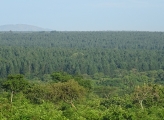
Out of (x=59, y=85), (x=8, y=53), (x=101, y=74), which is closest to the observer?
(x=59, y=85)

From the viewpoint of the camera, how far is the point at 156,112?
2644cm

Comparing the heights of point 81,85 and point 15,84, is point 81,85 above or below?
below

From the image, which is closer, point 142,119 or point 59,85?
point 142,119

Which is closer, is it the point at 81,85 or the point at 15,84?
the point at 15,84

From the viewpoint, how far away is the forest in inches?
993

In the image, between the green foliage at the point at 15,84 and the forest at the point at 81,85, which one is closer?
the forest at the point at 81,85

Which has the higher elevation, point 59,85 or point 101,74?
point 59,85

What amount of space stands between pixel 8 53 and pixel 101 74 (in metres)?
33.9

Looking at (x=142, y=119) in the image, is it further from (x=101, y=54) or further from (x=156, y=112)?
(x=101, y=54)

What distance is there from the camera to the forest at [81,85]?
25219mm

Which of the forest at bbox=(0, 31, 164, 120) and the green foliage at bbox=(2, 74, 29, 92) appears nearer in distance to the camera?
the forest at bbox=(0, 31, 164, 120)

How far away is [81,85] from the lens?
4444 centimetres

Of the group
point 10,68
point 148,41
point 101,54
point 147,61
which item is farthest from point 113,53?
point 148,41

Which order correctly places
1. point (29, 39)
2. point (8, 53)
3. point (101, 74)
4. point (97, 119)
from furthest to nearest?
point (29, 39) → point (8, 53) → point (101, 74) → point (97, 119)
